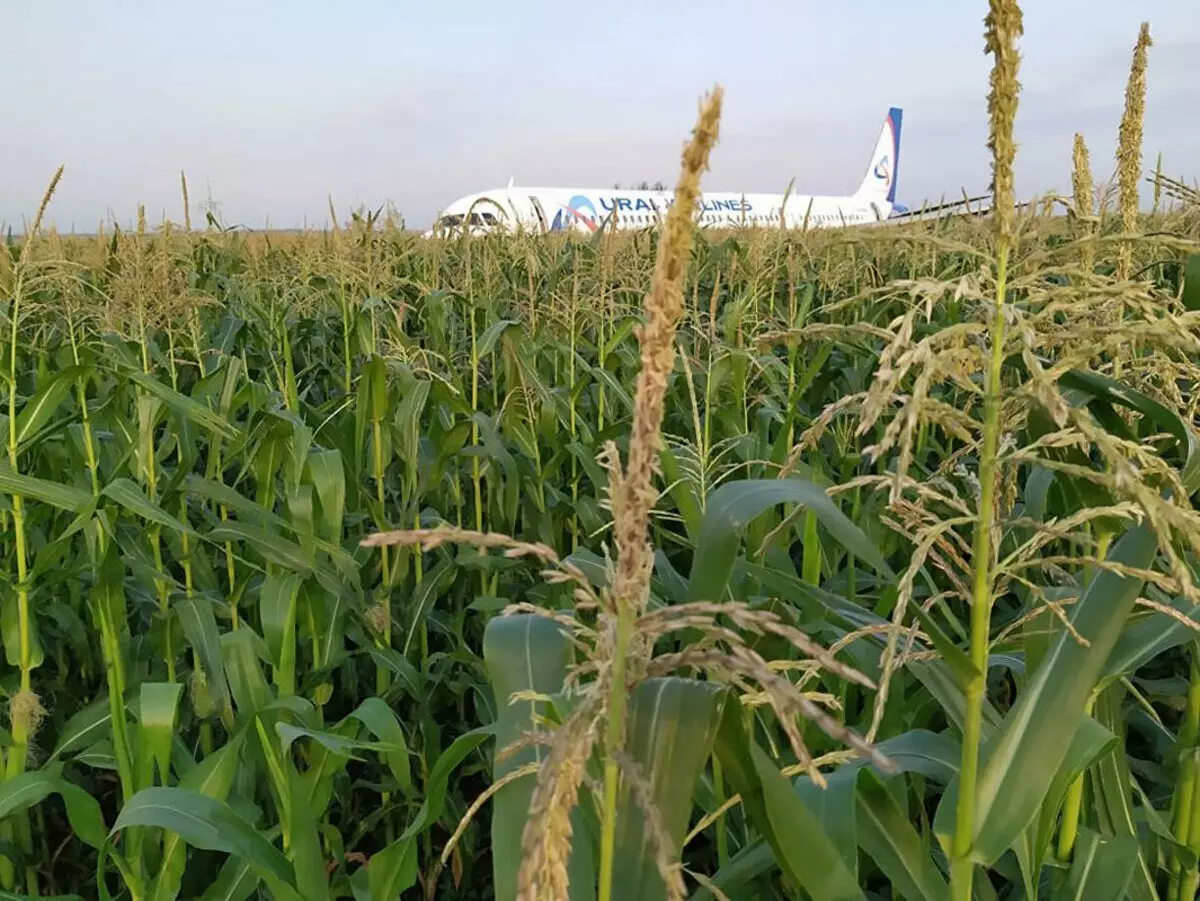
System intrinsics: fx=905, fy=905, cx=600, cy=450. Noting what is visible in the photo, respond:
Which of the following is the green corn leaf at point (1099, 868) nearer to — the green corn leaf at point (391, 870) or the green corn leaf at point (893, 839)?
the green corn leaf at point (893, 839)

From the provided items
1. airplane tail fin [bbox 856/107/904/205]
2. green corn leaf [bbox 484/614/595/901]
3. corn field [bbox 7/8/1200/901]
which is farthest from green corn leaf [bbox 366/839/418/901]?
airplane tail fin [bbox 856/107/904/205]

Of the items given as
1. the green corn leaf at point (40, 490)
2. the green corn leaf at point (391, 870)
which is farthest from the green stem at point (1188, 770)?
the green corn leaf at point (40, 490)

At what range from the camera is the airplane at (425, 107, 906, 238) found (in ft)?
18.9

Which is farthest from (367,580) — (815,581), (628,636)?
(628,636)

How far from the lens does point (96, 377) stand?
13.0 feet

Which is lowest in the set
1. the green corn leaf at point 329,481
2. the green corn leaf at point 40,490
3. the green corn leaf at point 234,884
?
the green corn leaf at point 234,884

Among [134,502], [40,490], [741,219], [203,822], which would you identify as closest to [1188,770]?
[203,822]

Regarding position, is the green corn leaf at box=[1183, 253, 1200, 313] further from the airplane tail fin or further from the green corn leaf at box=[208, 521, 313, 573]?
the airplane tail fin

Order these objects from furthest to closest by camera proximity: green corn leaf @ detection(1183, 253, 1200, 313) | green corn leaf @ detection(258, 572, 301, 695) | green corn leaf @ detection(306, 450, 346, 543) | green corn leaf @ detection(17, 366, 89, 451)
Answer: green corn leaf @ detection(306, 450, 346, 543)
green corn leaf @ detection(17, 366, 89, 451)
green corn leaf @ detection(258, 572, 301, 695)
green corn leaf @ detection(1183, 253, 1200, 313)

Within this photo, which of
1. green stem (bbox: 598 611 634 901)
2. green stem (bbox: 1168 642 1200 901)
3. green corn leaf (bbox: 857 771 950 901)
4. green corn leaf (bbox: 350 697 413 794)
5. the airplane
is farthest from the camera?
the airplane

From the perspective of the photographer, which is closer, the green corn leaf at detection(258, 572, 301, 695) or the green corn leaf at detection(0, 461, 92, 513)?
the green corn leaf at detection(0, 461, 92, 513)

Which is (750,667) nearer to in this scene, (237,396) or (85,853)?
(85,853)

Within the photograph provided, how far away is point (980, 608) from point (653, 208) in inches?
248

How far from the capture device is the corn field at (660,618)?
2.83 feet
